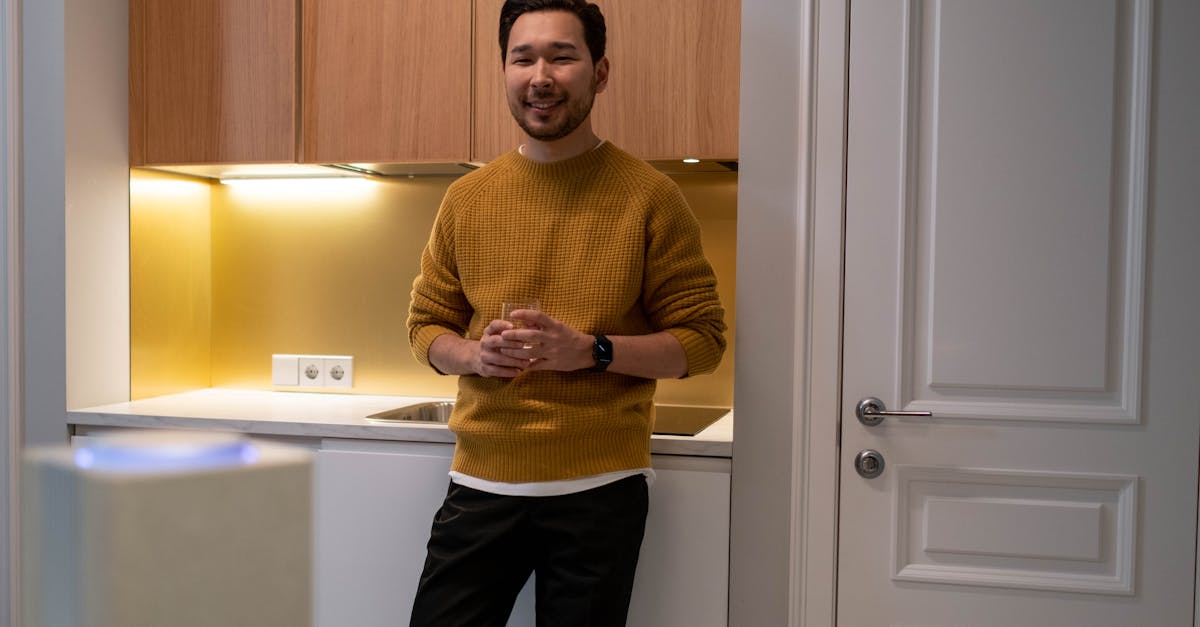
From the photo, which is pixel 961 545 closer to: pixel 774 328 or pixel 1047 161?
pixel 774 328

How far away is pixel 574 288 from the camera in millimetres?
1737

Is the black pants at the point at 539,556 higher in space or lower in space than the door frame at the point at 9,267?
lower

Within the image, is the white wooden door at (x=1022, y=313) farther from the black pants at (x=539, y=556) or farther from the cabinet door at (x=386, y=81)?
the cabinet door at (x=386, y=81)

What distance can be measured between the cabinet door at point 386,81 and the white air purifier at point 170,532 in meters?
2.03

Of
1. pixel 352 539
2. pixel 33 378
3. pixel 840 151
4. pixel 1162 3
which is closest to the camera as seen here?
pixel 1162 3

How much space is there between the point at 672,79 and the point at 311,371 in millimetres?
1314

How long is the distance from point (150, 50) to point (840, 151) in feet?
5.67

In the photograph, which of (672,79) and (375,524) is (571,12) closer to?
(672,79)

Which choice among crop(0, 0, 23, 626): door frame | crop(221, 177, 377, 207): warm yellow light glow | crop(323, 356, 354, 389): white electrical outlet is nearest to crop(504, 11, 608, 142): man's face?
crop(221, 177, 377, 207): warm yellow light glow

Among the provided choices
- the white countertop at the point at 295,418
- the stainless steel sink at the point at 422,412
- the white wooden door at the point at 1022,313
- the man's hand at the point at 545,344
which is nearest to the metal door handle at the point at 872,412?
the white wooden door at the point at 1022,313

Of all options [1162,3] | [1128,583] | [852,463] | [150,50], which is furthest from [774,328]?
[150,50]

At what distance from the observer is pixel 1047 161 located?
184 centimetres

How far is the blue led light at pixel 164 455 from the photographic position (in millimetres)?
284

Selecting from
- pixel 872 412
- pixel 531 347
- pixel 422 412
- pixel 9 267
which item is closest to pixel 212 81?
pixel 9 267
